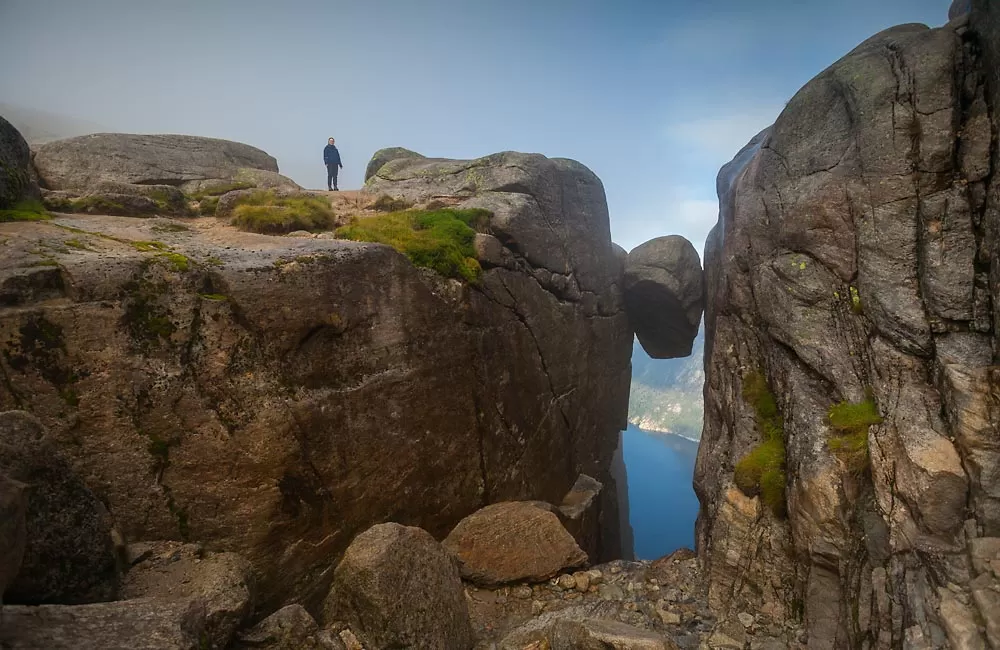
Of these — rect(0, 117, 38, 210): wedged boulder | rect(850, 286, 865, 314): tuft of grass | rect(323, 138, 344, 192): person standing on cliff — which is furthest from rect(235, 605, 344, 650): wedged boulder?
rect(323, 138, 344, 192): person standing on cliff

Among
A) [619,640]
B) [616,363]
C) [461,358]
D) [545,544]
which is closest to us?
[619,640]

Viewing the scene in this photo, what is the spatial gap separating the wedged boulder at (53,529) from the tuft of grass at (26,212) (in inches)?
253

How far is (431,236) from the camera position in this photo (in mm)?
13141

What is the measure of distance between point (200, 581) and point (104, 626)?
2.30m

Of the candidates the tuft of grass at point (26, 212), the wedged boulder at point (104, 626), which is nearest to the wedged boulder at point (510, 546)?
the wedged boulder at point (104, 626)

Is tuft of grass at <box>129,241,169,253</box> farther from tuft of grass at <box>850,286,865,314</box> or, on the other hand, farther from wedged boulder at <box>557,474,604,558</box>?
tuft of grass at <box>850,286,865,314</box>

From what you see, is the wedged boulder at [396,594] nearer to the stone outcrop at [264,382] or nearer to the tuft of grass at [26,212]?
the stone outcrop at [264,382]

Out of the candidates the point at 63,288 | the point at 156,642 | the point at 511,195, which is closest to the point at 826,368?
the point at 511,195

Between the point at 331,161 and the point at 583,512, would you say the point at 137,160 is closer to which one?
the point at 331,161

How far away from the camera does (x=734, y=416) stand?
13.3 meters

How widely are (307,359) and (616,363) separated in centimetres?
1546

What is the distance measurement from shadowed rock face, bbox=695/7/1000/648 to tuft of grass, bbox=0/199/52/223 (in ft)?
53.7

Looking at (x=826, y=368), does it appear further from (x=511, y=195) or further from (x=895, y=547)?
(x=511, y=195)

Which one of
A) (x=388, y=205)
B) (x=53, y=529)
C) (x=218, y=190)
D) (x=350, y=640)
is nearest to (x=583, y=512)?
(x=350, y=640)
